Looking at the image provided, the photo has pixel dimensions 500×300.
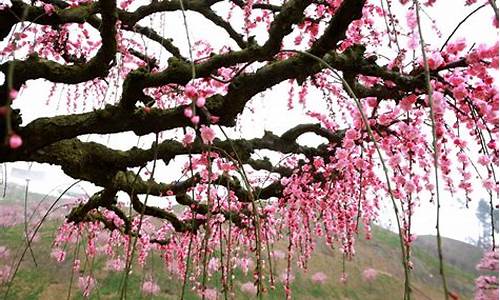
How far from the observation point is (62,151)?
2.85m

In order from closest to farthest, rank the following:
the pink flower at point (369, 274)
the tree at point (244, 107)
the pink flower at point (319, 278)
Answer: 1. the tree at point (244, 107)
2. the pink flower at point (319, 278)
3. the pink flower at point (369, 274)

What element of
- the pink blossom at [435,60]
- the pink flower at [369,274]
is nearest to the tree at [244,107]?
the pink blossom at [435,60]

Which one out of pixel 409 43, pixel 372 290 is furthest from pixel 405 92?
pixel 372 290

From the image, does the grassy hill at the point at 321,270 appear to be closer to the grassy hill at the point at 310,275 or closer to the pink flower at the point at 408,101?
the grassy hill at the point at 310,275

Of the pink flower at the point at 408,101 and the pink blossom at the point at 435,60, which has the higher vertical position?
the pink blossom at the point at 435,60

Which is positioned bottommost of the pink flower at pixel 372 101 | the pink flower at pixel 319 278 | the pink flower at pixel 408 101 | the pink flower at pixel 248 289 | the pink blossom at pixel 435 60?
the pink flower at pixel 248 289

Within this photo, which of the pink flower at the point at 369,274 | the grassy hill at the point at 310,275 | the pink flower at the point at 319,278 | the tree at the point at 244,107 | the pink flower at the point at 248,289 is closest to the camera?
the tree at the point at 244,107

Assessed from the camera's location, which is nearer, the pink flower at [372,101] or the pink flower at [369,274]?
the pink flower at [372,101]

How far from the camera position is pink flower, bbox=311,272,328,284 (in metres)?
11.1

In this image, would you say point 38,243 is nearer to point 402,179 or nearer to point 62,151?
point 62,151

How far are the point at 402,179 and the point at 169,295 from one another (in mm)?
7996

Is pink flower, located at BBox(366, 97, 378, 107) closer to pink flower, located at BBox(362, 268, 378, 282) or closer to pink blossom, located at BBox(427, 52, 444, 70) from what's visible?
pink blossom, located at BBox(427, 52, 444, 70)

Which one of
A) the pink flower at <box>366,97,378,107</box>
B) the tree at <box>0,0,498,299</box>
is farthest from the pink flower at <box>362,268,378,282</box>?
the pink flower at <box>366,97,378,107</box>

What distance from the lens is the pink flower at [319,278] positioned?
11.1 meters
